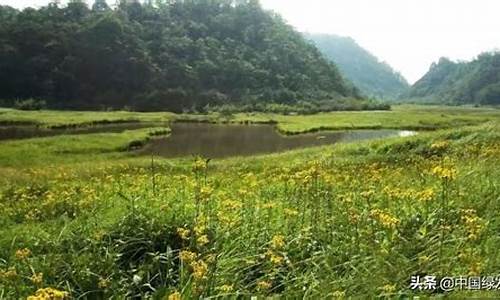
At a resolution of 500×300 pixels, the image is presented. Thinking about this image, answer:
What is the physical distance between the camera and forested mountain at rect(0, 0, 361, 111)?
91.8m

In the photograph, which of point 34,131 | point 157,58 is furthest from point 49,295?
point 157,58

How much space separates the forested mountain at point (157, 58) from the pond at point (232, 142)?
42642 millimetres

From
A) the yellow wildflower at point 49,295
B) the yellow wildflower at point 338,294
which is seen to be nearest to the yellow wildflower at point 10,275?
the yellow wildflower at point 49,295

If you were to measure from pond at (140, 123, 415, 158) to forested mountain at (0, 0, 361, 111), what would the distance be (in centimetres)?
4264


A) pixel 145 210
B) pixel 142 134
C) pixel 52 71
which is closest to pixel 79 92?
pixel 52 71

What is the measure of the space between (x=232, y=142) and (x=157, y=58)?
66.0 metres

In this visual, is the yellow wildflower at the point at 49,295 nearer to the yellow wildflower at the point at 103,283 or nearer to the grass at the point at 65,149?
the yellow wildflower at the point at 103,283

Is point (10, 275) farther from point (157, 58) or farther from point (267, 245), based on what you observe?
point (157, 58)

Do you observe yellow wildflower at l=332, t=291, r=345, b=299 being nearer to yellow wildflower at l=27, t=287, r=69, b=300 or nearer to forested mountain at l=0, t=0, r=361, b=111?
yellow wildflower at l=27, t=287, r=69, b=300

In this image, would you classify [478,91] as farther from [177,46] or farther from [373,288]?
[373,288]

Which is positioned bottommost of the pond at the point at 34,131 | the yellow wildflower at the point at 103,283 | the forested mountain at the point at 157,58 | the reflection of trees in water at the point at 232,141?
the reflection of trees in water at the point at 232,141

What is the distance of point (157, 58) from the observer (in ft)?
349

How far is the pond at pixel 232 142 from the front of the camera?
38.3 m

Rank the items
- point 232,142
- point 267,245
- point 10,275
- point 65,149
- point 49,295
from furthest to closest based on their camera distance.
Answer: point 232,142 < point 65,149 < point 267,245 < point 10,275 < point 49,295
